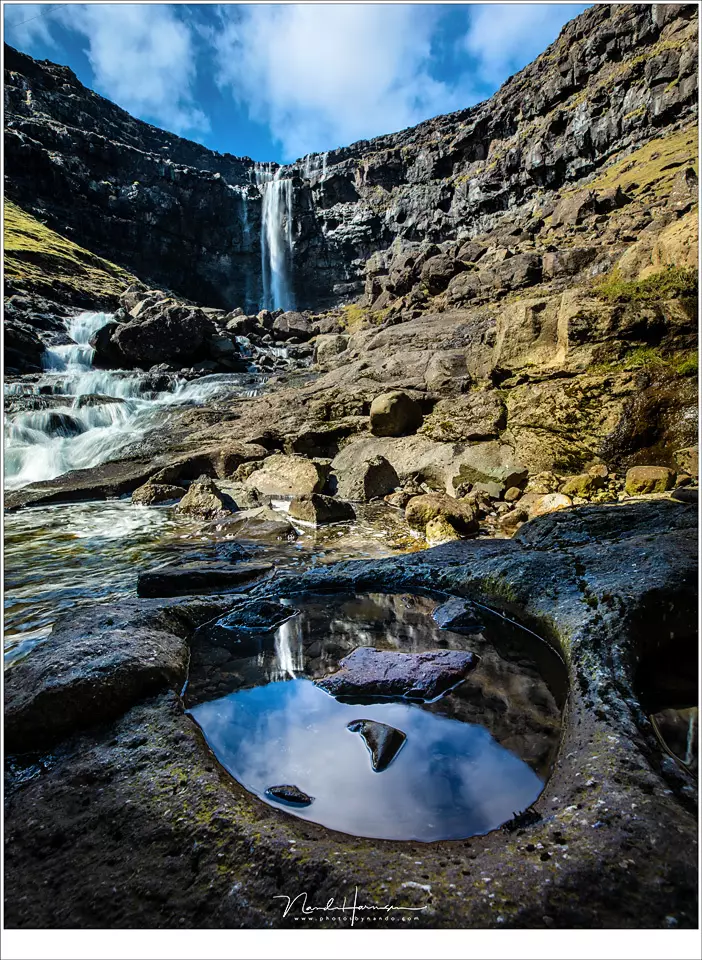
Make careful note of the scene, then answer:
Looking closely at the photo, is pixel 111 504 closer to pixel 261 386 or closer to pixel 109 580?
pixel 109 580

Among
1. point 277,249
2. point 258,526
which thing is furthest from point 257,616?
point 277,249

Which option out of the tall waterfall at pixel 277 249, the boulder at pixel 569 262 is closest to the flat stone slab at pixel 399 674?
the boulder at pixel 569 262

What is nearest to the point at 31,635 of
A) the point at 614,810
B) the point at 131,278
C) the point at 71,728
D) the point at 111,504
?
the point at 71,728

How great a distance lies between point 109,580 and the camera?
17.0ft

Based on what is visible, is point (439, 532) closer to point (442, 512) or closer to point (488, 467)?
point (442, 512)

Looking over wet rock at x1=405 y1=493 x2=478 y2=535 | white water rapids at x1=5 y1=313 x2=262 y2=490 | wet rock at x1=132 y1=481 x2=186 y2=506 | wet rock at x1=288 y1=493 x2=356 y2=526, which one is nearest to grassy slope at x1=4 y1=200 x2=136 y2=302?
white water rapids at x1=5 y1=313 x2=262 y2=490

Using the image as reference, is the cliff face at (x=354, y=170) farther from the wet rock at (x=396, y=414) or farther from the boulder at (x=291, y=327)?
the wet rock at (x=396, y=414)

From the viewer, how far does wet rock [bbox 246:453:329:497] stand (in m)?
8.60

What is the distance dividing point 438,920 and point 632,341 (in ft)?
23.8

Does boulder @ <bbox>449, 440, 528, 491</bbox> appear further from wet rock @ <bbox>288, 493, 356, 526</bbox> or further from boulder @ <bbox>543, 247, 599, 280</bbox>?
boulder @ <bbox>543, 247, 599, 280</bbox>

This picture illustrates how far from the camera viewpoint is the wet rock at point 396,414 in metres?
9.08

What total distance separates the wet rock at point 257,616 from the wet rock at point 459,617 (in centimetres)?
126

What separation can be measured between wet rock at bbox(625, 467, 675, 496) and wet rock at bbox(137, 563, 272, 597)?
4613 mm

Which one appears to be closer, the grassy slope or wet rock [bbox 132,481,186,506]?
wet rock [bbox 132,481,186,506]
